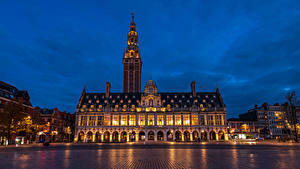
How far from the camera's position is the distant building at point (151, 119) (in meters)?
Answer: 75.6

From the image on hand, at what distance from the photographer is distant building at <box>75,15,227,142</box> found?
75.6 metres

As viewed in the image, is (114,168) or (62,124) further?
(62,124)

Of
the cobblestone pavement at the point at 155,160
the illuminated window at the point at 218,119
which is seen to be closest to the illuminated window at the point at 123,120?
the illuminated window at the point at 218,119

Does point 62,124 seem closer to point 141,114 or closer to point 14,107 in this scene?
point 141,114

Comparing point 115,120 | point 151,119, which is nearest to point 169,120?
point 151,119

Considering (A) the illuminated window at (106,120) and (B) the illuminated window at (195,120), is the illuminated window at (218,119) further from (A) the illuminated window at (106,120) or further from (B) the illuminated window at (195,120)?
(A) the illuminated window at (106,120)

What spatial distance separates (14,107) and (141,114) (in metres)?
42.8

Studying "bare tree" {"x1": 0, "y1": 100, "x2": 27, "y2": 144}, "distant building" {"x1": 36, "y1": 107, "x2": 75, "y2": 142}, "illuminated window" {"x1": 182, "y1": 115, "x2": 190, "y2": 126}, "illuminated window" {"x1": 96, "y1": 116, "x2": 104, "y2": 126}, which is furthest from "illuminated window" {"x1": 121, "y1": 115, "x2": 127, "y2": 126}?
"bare tree" {"x1": 0, "y1": 100, "x2": 27, "y2": 144}

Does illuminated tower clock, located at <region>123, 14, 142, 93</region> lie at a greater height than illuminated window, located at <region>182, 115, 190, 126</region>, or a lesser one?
greater

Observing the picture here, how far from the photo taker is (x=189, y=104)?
8038cm

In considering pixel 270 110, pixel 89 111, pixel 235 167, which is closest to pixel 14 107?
pixel 89 111

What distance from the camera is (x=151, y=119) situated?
253 ft

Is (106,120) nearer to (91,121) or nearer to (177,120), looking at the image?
(91,121)

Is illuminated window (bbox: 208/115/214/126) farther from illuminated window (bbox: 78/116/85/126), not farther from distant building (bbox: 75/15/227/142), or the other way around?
illuminated window (bbox: 78/116/85/126)
